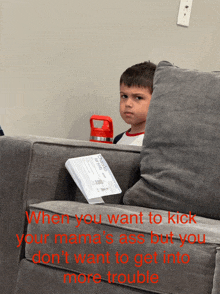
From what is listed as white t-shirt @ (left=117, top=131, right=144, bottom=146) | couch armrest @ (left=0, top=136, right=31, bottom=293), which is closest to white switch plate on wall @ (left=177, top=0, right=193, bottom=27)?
white t-shirt @ (left=117, top=131, right=144, bottom=146)

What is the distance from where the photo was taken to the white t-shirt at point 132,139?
174cm

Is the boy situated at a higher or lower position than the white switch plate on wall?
lower

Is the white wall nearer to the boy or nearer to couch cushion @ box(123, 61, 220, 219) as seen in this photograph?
the boy

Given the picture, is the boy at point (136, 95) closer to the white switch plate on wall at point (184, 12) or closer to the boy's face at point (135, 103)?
the boy's face at point (135, 103)

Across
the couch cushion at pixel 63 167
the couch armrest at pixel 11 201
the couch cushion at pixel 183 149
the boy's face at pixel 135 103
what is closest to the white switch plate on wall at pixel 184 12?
the boy's face at pixel 135 103

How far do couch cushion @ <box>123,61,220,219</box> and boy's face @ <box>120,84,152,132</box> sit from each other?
55 centimetres

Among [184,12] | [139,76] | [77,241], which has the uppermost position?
[184,12]

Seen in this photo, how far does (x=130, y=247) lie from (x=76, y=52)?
1254 mm

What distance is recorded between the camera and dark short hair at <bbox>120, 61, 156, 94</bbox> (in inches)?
70.1

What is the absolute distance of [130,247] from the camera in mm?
833

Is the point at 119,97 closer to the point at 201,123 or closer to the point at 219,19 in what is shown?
the point at 219,19

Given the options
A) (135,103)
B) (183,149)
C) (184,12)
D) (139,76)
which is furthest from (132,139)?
(184,12)

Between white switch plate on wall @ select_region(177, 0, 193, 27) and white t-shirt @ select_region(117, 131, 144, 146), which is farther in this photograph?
white switch plate on wall @ select_region(177, 0, 193, 27)

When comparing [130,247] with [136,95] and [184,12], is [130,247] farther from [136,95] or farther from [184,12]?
[184,12]
